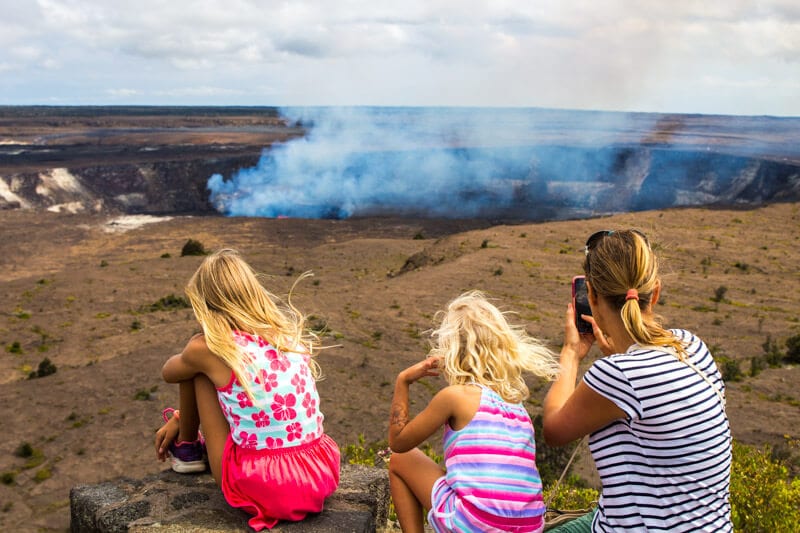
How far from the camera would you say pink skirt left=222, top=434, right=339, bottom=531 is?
3.02 m

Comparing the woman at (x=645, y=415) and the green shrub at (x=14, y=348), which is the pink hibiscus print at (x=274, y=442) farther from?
the green shrub at (x=14, y=348)

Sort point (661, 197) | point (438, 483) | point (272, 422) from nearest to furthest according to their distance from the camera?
point (438, 483) < point (272, 422) < point (661, 197)

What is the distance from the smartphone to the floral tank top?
4.10ft

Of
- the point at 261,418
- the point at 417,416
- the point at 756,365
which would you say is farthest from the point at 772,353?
the point at 261,418

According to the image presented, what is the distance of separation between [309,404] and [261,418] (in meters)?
0.24

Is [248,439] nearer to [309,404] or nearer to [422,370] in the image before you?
[309,404]

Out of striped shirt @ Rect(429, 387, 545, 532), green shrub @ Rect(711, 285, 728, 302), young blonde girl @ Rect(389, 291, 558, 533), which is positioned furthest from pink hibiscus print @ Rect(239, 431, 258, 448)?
green shrub @ Rect(711, 285, 728, 302)

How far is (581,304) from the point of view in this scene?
113 inches

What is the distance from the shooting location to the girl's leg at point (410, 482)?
9.60ft

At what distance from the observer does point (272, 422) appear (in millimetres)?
3057

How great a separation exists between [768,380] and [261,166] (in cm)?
4959

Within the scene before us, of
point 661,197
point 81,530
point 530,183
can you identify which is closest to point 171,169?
point 530,183

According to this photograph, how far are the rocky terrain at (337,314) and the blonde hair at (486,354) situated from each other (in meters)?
0.80

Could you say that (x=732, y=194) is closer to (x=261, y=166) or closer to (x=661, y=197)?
(x=661, y=197)
